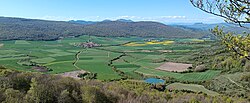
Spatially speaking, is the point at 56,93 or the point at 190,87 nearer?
the point at 56,93

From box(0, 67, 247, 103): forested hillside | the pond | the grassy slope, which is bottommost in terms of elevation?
the pond

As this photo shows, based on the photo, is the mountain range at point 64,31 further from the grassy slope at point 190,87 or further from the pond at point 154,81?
the grassy slope at point 190,87

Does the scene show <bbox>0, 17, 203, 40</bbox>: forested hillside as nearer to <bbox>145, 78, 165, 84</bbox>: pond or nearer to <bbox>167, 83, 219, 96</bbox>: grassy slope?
<bbox>145, 78, 165, 84</bbox>: pond

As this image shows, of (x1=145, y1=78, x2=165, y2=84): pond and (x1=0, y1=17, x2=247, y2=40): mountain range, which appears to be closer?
(x1=145, y1=78, x2=165, y2=84): pond

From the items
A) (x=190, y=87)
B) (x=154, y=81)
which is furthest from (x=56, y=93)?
(x=154, y=81)

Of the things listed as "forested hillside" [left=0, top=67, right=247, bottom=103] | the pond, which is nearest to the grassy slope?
the pond

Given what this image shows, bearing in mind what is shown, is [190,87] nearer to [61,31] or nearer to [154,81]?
[154,81]

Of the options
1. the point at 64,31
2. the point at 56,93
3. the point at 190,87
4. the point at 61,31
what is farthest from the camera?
the point at 64,31

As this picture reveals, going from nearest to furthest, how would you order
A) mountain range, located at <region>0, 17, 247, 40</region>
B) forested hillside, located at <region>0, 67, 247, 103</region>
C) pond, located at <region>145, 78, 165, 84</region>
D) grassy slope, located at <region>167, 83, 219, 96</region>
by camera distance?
forested hillside, located at <region>0, 67, 247, 103</region>
grassy slope, located at <region>167, 83, 219, 96</region>
pond, located at <region>145, 78, 165, 84</region>
mountain range, located at <region>0, 17, 247, 40</region>

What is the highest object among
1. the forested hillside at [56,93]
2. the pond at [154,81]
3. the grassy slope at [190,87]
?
the forested hillside at [56,93]

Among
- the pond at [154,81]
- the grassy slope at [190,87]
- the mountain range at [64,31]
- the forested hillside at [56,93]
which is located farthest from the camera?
the mountain range at [64,31]

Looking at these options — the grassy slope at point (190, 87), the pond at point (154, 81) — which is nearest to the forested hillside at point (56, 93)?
the grassy slope at point (190, 87)

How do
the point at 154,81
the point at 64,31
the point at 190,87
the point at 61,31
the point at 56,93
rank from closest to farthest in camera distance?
the point at 56,93 < the point at 190,87 < the point at 154,81 < the point at 61,31 < the point at 64,31
